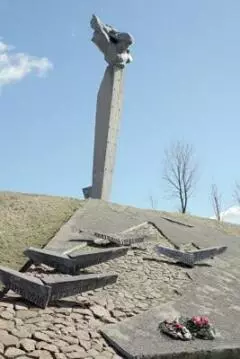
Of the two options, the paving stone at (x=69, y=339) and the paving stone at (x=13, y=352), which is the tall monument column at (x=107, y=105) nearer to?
the paving stone at (x=69, y=339)

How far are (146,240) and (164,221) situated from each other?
7.24 feet

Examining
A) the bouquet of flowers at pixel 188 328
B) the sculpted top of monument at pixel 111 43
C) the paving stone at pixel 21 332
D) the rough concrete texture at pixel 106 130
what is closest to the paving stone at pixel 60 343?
the paving stone at pixel 21 332

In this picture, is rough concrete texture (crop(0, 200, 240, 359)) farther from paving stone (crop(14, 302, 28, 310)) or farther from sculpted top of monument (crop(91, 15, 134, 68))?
sculpted top of monument (crop(91, 15, 134, 68))

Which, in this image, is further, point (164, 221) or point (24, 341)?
point (164, 221)

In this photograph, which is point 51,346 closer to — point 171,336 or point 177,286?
point 171,336

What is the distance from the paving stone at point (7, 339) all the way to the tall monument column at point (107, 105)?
31.1 ft

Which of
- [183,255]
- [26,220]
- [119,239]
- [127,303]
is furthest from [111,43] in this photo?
[127,303]

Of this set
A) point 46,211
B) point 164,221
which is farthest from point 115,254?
point 164,221

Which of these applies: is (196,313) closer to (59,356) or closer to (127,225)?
(59,356)

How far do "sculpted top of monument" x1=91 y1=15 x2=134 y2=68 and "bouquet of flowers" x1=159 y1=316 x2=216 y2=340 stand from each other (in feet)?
34.2

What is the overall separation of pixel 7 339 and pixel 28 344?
178 mm

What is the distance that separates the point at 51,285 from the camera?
4488 mm

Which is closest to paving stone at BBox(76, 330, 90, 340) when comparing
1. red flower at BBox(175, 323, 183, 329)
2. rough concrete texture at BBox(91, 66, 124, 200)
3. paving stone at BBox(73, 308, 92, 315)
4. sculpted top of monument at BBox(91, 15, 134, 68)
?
paving stone at BBox(73, 308, 92, 315)

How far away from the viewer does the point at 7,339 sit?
386 cm
